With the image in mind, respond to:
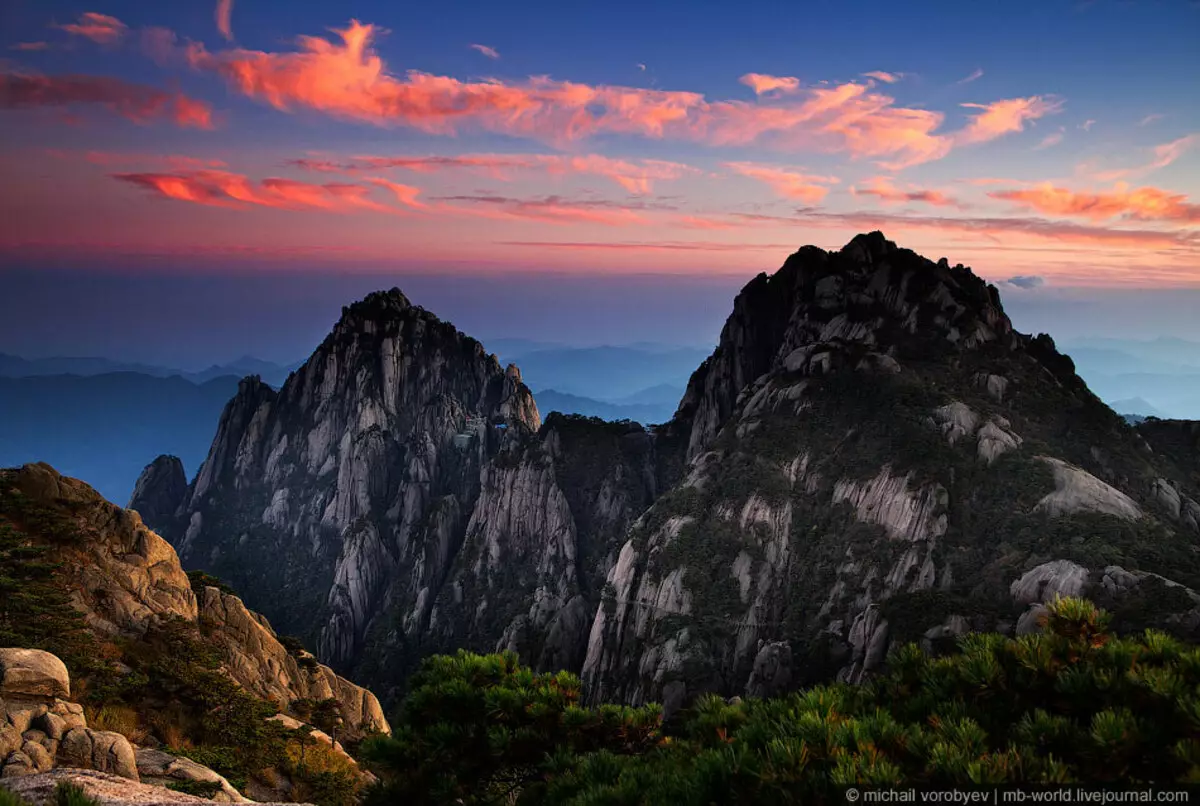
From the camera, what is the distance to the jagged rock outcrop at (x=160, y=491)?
16212cm

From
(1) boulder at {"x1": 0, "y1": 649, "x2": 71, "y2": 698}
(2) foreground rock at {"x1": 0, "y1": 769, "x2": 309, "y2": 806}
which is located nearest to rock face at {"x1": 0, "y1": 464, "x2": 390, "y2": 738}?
(1) boulder at {"x1": 0, "y1": 649, "x2": 71, "y2": 698}

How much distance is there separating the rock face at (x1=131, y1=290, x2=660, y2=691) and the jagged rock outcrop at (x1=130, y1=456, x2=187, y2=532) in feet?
5.17

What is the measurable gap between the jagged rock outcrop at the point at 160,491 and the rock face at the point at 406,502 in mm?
1577

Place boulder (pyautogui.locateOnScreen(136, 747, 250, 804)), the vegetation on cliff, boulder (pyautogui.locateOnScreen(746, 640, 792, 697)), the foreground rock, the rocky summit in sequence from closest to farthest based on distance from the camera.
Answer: the vegetation on cliff, the foreground rock, boulder (pyautogui.locateOnScreen(136, 747, 250, 804)), the rocky summit, boulder (pyautogui.locateOnScreen(746, 640, 792, 697))

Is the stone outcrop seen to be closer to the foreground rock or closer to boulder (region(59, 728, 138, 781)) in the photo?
boulder (region(59, 728, 138, 781))

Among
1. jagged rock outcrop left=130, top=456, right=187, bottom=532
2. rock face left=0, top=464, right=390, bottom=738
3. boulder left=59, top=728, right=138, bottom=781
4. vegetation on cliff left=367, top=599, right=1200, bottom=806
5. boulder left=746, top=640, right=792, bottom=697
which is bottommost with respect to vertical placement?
jagged rock outcrop left=130, top=456, right=187, bottom=532

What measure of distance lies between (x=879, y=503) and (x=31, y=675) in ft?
231

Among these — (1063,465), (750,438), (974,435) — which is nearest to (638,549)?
(750,438)

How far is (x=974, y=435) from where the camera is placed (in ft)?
230

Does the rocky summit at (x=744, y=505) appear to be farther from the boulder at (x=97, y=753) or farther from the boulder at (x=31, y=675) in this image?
the boulder at (x=31, y=675)

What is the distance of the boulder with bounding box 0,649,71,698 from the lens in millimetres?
17375

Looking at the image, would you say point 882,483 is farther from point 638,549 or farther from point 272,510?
point 272,510

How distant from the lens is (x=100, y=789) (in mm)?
13438

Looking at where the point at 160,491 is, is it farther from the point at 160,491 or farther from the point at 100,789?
the point at 100,789
